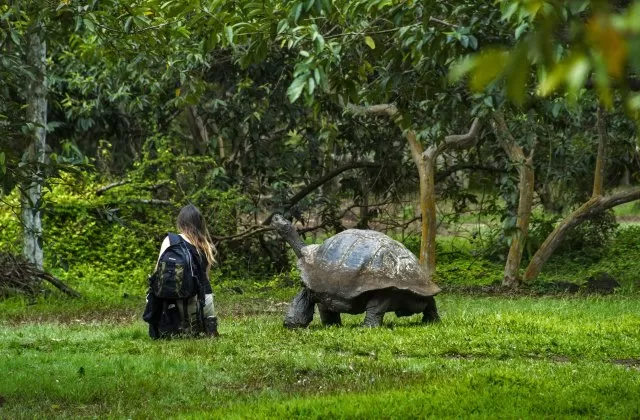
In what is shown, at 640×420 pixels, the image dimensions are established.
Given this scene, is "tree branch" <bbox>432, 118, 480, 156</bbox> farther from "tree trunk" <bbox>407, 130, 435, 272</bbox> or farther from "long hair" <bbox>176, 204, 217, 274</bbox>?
"long hair" <bbox>176, 204, 217, 274</bbox>

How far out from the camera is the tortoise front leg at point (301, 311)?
42.7ft

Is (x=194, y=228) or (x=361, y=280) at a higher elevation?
(x=194, y=228)

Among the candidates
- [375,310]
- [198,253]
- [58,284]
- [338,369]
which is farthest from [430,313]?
[58,284]

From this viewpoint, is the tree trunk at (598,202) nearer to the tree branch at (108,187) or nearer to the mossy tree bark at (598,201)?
the mossy tree bark at (598,201)

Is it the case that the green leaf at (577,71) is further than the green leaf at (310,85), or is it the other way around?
the green leaf at (310,85)

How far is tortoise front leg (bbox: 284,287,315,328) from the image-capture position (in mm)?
13000

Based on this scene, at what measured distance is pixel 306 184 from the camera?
79.6ft

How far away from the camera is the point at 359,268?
1247 cm

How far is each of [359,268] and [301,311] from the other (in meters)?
0.97

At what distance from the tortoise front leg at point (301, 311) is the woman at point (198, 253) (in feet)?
4.01

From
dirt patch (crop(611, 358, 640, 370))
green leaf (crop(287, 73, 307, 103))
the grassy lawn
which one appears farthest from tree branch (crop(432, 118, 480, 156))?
green leaf (crop(287, 73, 307, 103))

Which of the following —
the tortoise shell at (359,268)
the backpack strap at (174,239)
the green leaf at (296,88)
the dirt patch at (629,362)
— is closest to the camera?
the green leaf at (296,88)

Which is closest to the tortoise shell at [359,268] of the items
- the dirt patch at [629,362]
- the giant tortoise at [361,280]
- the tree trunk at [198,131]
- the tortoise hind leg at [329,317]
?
the giant tortoise at [361,280]

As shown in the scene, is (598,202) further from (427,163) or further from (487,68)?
(487,68)
